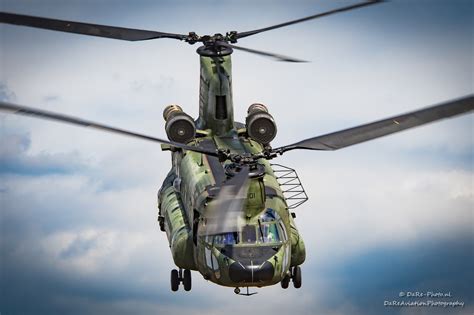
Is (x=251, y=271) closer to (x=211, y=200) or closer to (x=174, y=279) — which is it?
(x=211, y=200)

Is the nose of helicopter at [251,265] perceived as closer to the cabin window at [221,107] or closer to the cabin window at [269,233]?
the cabin window at [269,233]

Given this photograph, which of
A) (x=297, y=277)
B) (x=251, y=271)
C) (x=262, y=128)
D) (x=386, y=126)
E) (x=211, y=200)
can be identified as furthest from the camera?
(x=262, y=128)

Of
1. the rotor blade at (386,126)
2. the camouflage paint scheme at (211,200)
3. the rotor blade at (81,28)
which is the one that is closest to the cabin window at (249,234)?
the camouflage paint scheme at (211,200)

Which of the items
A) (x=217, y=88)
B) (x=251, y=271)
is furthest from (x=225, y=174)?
(x=217, y=88)

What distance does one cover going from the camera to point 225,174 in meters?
25.7

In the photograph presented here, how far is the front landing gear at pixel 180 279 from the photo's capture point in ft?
90.7

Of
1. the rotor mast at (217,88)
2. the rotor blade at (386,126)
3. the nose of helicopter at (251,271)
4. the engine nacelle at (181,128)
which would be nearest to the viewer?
the nose of helicopter at (251,271)

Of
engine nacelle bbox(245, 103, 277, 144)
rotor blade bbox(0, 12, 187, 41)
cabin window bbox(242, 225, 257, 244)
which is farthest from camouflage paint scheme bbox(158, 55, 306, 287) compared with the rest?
rotor blade bbox(0, 12, 187, 41)

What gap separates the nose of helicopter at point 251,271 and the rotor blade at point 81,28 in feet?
25.6

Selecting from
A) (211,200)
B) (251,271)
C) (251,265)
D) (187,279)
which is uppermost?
(211,200)

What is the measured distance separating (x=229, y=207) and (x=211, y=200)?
3143 mm

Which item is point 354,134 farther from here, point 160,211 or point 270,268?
point 160,211

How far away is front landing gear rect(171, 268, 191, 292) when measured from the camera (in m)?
27.6

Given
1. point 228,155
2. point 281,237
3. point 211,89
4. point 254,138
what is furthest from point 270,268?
point 211,89
